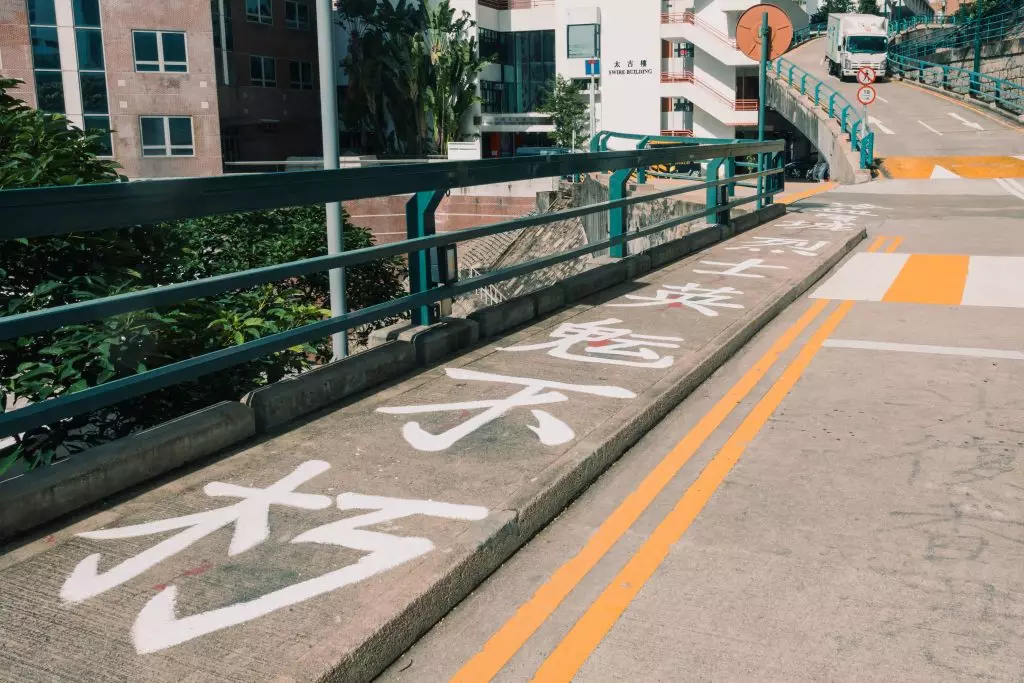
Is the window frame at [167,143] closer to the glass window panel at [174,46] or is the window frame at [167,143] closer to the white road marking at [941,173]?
the glass window panel at [174,46]

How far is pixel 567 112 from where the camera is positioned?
202 feet

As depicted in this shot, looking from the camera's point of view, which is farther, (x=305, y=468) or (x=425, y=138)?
(x=425, y=138)

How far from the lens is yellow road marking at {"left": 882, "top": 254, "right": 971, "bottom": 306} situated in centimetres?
1023

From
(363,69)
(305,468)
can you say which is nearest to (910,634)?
(305,468)

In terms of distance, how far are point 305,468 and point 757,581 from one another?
7.24 feet

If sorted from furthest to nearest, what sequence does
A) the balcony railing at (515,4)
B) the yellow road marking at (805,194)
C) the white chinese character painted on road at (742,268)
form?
the balcony railing at (515,4) < the yellow road marking at (805,194) < the white chinese character painted on road at (742,268)

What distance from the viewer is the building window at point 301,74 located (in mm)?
54469

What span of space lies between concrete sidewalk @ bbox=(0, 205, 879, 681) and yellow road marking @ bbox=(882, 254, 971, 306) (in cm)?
406

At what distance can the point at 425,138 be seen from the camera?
5969cm

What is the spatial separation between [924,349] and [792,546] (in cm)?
421

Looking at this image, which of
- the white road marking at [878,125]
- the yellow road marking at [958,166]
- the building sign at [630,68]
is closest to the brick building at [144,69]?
the building sign at [630,68]

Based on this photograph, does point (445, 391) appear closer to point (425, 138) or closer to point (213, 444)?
point (213, 444)

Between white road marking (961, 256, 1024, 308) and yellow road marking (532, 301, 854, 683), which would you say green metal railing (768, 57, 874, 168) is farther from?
yellow road marking (532, 301, 854, 683)

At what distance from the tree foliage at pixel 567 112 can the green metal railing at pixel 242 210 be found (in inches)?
2104
